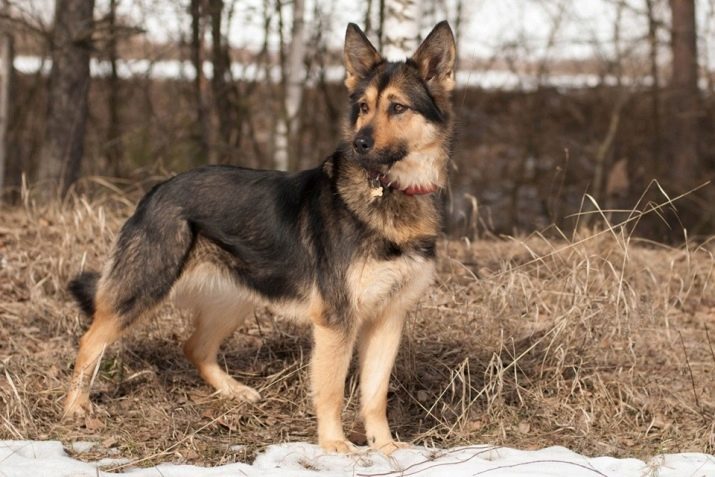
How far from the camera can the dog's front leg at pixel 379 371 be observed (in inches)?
190

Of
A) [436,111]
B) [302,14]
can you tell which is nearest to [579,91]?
[302,14]

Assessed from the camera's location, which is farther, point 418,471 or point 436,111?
point 436,111

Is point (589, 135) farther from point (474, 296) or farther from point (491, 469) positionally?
point (491, 469)

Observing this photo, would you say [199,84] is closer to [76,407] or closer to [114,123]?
[114,123]

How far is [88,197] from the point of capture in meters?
8.42

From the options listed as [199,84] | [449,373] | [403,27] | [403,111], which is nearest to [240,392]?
[449,373]

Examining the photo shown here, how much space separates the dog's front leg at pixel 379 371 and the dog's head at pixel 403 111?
69cm

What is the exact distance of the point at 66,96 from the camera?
29.1 ft

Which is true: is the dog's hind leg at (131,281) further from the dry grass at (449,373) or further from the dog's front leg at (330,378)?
the dog's front leg at (330,378)

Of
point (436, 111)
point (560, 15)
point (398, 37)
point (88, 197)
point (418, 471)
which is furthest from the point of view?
point (560, 15)

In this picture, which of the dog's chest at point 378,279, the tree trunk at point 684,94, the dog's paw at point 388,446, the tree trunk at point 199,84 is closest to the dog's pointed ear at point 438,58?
the dog's chest at point 378,279

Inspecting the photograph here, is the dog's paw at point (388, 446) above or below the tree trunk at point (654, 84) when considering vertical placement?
below

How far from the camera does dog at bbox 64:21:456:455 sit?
15.1ft

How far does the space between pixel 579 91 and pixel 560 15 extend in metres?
5.01
